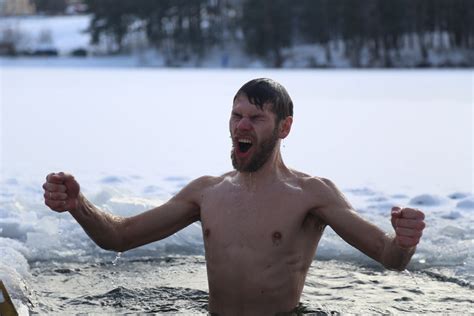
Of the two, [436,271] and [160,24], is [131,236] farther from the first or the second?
[160,24]

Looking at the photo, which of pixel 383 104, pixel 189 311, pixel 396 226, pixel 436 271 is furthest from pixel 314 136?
pixel 396 226

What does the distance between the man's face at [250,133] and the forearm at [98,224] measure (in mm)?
530

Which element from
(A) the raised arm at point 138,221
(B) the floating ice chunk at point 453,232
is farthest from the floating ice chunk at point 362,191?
(A) the raised arm at point 138,221

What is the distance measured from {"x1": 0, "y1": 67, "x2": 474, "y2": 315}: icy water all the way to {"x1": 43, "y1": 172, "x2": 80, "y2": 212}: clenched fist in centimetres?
71

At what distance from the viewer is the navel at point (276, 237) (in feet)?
9.65

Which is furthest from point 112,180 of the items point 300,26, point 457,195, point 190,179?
point 300,26

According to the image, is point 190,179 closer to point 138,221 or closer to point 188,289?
point 188,289

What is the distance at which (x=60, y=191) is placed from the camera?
2725 mm

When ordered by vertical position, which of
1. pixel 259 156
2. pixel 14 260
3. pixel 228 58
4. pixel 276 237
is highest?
pixel 259 156

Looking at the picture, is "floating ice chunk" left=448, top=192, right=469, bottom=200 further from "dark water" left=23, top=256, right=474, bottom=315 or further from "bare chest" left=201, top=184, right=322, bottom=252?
"bare chest" left=201, top=184, right=322, bottom=252

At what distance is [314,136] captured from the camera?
35.3 feet

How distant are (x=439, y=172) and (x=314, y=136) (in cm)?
326

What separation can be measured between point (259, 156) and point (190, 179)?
426cm

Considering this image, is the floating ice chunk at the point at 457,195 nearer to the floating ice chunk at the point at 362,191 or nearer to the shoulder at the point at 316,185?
the floating ice chunk at the point at 362,191
